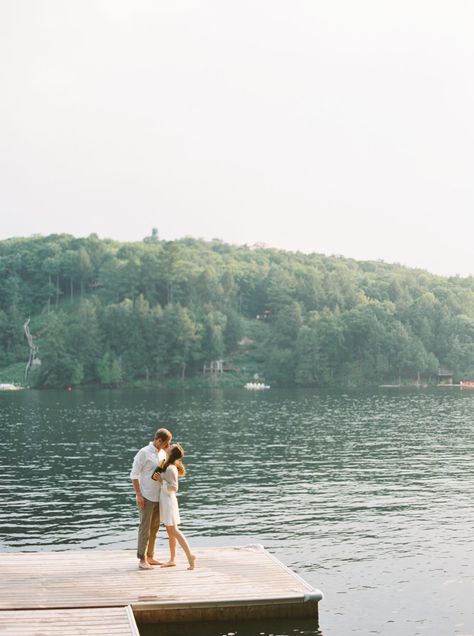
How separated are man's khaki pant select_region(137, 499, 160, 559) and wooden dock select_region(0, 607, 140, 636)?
2752 millimetres

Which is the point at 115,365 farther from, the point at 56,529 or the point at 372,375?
the point at 56,529

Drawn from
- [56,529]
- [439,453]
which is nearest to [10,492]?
[56,529]

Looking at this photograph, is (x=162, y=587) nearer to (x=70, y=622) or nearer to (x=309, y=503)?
(x=70, y=622)

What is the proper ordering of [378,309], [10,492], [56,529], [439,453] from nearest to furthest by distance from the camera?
[56,529] → [10,492] → [439,453] → [378,309]

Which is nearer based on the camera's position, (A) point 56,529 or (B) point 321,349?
(A) point 56,529

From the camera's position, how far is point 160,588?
17.2m

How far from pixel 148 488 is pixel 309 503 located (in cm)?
1645

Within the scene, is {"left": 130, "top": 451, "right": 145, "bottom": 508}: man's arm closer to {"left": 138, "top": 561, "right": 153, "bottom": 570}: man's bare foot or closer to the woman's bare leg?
the woman's bare leg

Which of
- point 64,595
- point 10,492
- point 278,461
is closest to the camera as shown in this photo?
point 64,595

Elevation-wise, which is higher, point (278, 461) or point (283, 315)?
point (283, 315)

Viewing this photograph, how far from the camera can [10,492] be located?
121 ft

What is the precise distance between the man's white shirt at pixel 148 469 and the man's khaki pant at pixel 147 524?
0.74 feet

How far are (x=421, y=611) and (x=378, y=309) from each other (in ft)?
567

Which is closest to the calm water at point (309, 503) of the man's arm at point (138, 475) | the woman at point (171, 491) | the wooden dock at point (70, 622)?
the wooden dock at point (70, 622)
